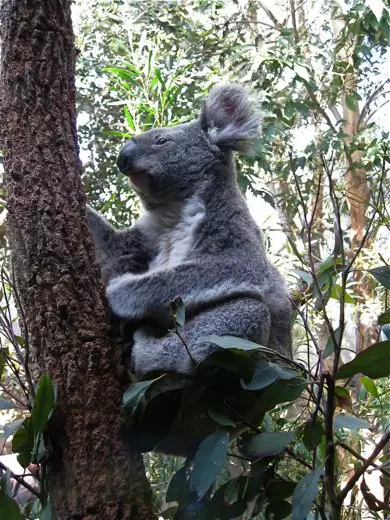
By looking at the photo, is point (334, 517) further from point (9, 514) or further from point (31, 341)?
point (31, 341)

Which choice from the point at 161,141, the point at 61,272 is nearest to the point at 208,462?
the point at 61,272

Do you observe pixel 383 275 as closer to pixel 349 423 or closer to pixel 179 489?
pixel 349 423

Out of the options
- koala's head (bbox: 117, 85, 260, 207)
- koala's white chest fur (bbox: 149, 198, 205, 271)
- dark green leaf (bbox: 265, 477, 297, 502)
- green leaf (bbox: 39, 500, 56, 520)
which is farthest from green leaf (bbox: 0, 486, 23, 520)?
koala's head (bbox: 117, 85, 260, 207)

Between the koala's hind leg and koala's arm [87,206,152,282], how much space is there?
0.42 metres

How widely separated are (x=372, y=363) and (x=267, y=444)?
31 cm

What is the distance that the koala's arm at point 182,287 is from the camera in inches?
80.3

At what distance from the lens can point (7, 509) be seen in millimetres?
1485

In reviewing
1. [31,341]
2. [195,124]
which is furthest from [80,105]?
[31,341]

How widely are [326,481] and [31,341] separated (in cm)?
78

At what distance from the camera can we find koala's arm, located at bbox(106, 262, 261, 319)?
2.04 metres

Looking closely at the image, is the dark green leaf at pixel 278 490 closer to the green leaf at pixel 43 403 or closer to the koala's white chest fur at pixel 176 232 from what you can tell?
the green leaf at pixel 43 403

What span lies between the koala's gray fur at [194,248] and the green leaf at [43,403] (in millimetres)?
429

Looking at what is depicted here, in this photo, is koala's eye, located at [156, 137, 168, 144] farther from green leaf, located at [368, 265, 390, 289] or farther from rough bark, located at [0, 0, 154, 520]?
green leaf, located at [368, 265, 390, 289]

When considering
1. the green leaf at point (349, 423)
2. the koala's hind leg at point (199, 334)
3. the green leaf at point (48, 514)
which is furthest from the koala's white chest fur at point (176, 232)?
the green leaf at point (48, 514)
